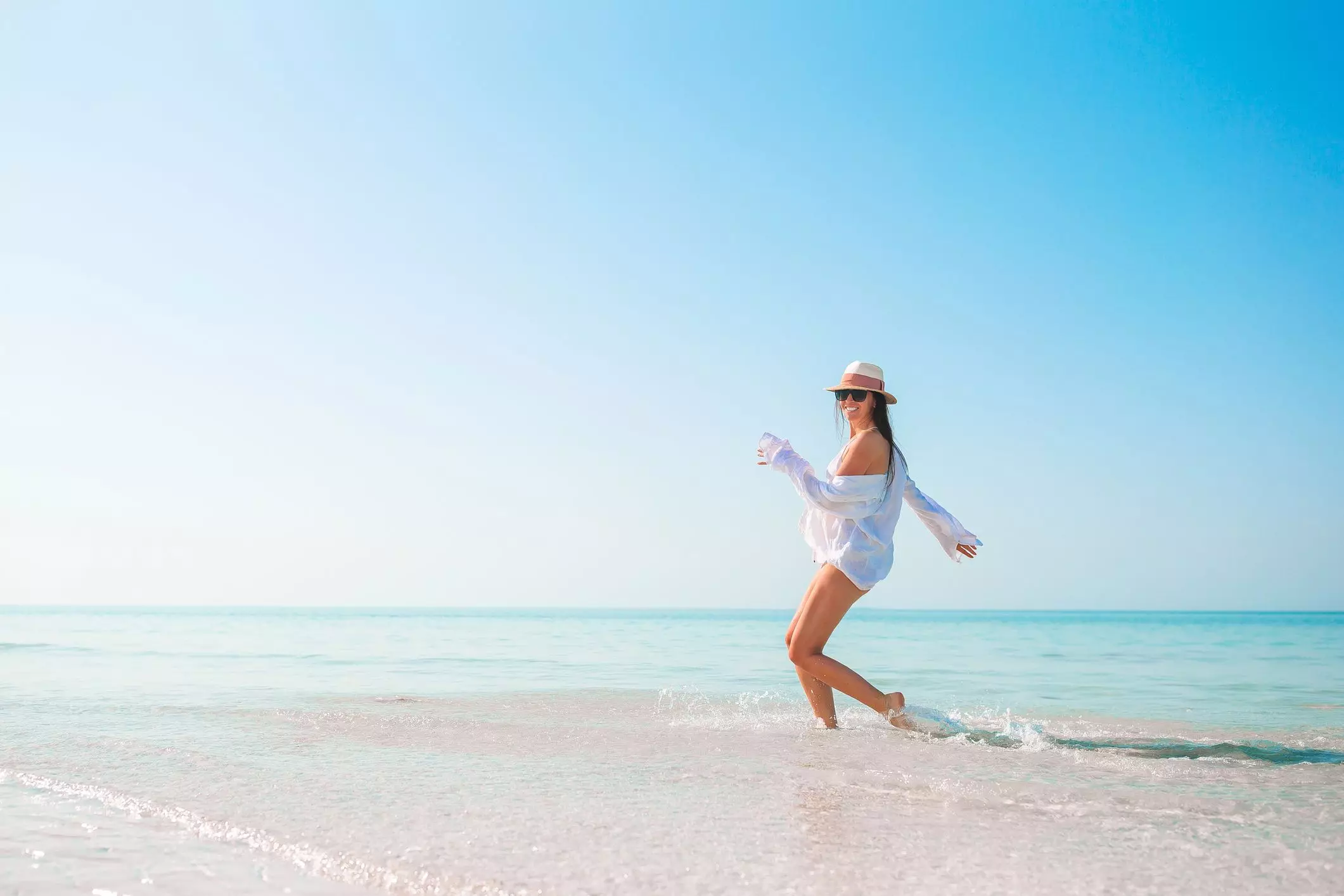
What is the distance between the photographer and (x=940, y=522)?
5551 millimetres

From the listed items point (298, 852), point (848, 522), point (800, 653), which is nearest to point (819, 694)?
point (800, 653)

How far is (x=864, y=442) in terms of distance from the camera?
5.15 meters

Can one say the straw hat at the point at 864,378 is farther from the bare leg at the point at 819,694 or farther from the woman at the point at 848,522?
the bare leg at the point at 819,694

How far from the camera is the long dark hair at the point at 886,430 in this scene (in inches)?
207

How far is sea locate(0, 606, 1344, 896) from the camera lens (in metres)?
2.55

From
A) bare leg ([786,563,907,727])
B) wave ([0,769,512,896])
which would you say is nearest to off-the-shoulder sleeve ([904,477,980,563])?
bare leg ([786,563,907,727])

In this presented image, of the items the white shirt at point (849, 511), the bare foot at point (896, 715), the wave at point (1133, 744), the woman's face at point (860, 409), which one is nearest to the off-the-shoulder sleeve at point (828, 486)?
the white shirt at point (849, 511)

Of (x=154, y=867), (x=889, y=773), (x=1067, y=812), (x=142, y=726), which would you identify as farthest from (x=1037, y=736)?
(x=142, y=726)

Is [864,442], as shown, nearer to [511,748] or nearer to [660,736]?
[660,736]

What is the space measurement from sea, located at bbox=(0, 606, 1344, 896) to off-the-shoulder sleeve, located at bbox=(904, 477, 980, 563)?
1022 millimetres

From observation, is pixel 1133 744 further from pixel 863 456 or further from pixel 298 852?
pixel 298 852

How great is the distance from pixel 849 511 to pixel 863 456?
32 centimetres

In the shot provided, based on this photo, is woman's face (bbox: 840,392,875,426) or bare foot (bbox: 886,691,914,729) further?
woman's face (bbox: 840,392,875,426)

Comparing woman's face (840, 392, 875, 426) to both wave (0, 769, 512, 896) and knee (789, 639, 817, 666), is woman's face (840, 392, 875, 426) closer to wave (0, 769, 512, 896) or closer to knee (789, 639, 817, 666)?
knee (789, 639, 817, 666)
